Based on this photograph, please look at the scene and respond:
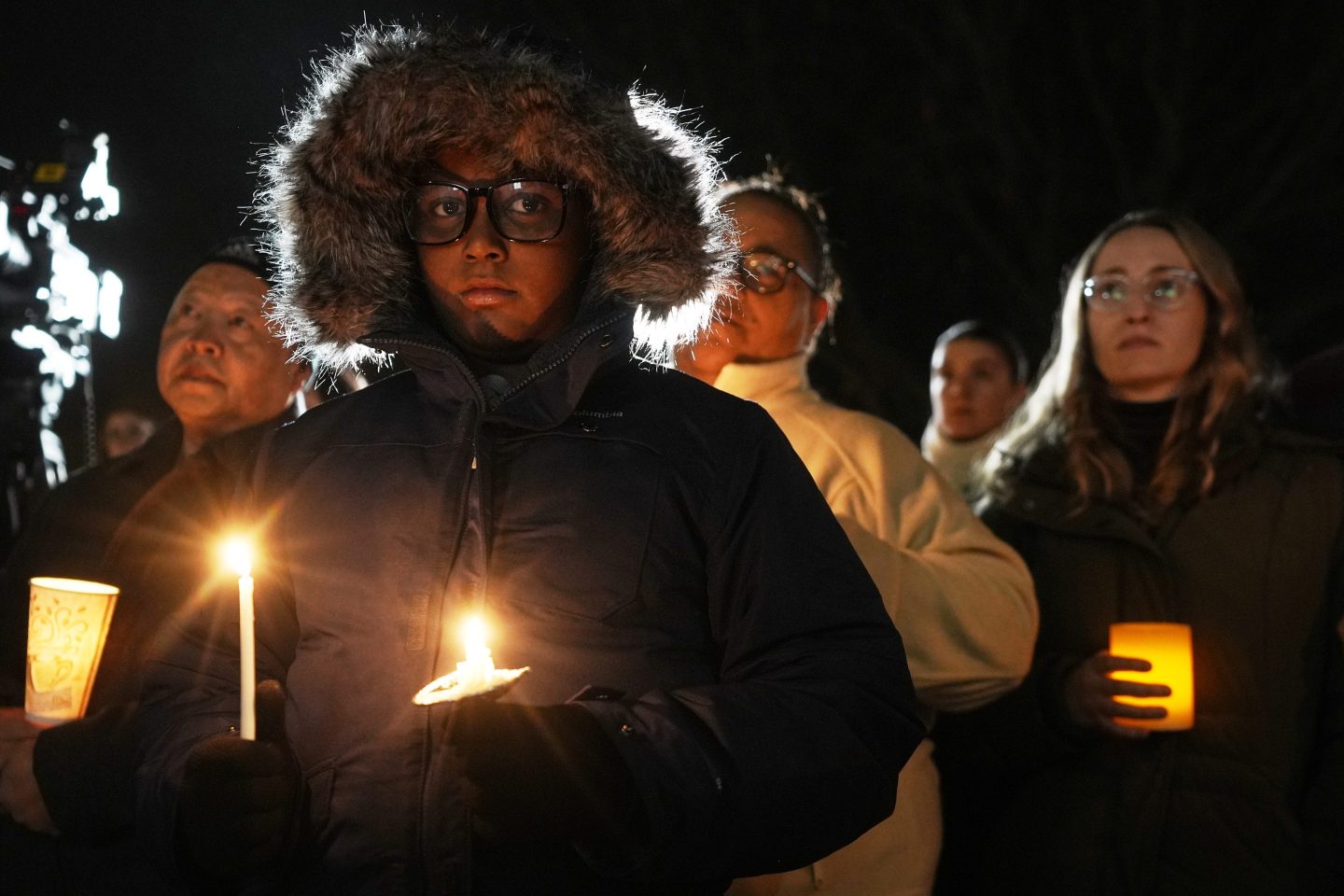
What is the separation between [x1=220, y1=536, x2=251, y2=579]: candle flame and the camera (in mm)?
1856

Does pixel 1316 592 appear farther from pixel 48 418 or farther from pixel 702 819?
pixel 48 418

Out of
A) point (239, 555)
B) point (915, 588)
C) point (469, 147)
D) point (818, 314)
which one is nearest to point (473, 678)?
point (239, 555)

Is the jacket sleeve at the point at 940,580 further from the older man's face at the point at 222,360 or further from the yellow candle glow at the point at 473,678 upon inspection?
the older man's face at the point at 222,360

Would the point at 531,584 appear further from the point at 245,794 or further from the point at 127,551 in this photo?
the point at 127,551

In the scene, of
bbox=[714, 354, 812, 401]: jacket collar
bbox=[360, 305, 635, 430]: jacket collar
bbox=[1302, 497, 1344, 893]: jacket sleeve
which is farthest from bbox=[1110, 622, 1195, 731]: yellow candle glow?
bbox=[360, 305, 635, 430]: jacket collar

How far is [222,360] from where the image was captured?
375cm

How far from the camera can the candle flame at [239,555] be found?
1.86 metres

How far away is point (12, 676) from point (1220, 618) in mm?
2751

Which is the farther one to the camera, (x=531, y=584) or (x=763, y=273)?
(x=763, y=273)

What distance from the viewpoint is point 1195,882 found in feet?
10.3

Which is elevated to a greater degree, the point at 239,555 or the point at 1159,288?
the point at 1159,288

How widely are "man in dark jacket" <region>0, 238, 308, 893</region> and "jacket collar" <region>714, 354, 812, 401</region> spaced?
99 cm

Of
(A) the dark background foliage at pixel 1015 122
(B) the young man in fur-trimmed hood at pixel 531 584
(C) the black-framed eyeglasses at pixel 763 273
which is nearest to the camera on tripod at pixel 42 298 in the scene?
(B) the young man in fur-trimmed hood at pixel 531 584

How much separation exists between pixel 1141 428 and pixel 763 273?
3.50 feet
